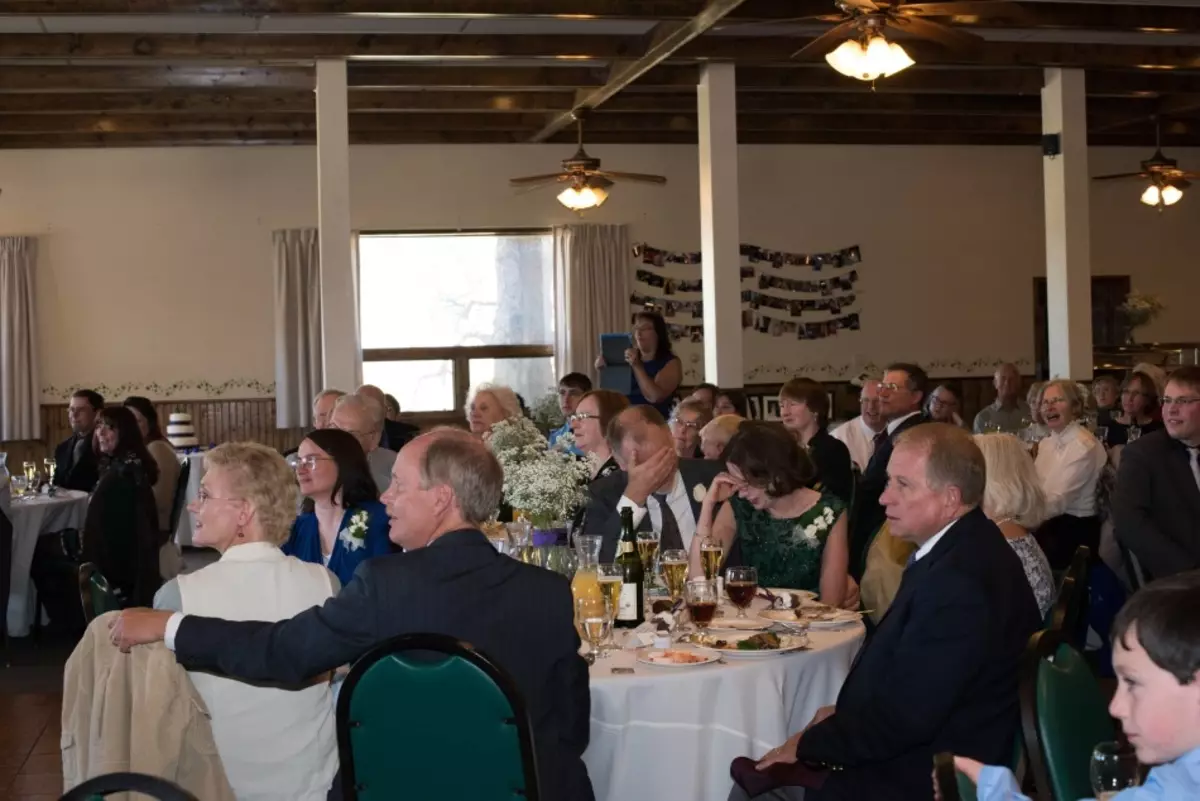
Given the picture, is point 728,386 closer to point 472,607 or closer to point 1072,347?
point 1072,347

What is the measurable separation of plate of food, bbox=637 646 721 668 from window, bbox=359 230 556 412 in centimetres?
1062

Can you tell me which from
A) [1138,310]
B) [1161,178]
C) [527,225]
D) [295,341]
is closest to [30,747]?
[295,341]

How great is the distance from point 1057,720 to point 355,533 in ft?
8.36

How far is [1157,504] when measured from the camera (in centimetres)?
571

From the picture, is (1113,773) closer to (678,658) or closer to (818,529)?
(678,658)

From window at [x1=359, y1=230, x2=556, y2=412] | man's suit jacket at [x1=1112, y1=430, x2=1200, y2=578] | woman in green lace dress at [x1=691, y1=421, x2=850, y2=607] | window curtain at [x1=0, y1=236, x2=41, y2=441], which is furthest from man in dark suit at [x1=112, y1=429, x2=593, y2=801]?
window curtain at [x1=0, y1=236, x2=41, y2=441]

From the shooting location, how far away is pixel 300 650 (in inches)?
107

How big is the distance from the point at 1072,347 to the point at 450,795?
9384 millimetres

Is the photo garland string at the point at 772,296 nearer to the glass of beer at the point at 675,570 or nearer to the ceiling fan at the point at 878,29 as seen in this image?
the ceiling fan at the point at 878,29

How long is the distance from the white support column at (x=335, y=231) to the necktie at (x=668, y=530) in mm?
5235

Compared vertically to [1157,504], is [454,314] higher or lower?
higher

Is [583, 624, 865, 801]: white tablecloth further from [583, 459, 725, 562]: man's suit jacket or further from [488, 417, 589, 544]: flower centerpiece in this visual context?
[488, 417, 589, 544]: flower centerpiece

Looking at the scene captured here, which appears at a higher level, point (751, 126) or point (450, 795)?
point (751, 126)

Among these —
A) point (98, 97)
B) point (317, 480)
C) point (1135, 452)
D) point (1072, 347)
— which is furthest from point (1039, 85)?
point (317, 480)
